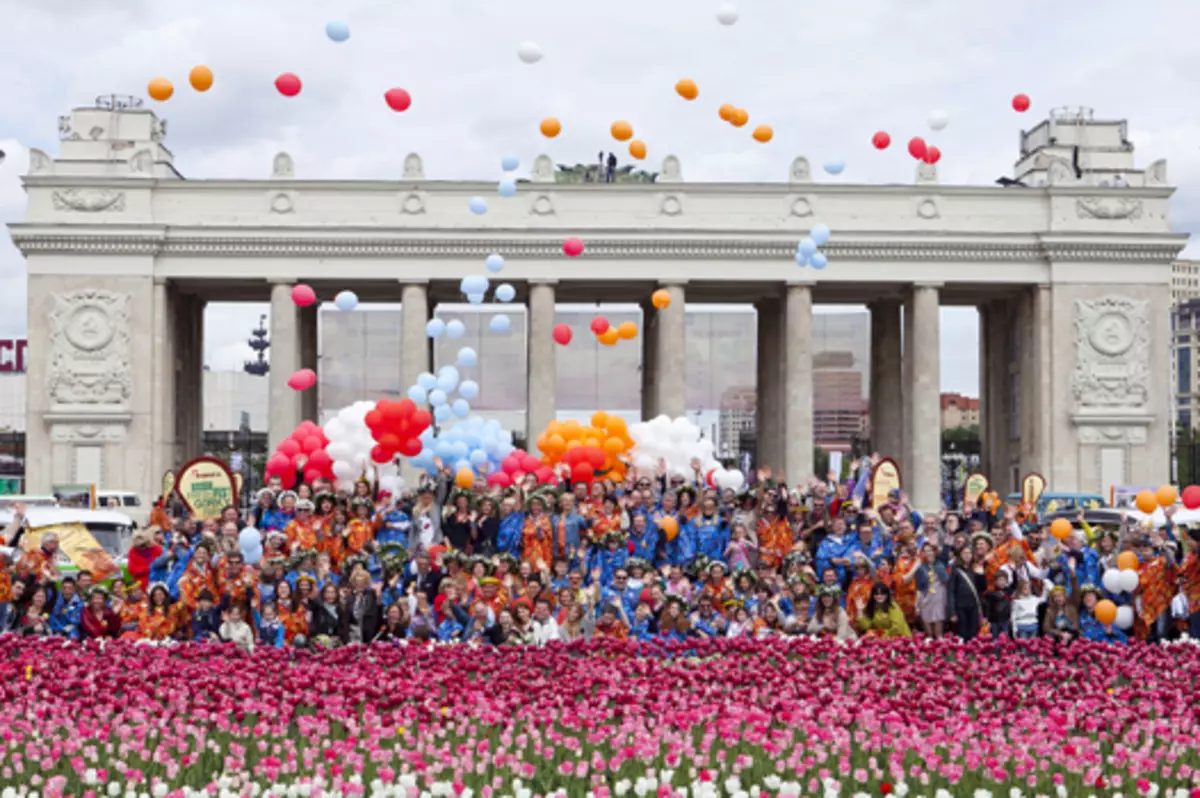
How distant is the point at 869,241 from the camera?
5941 cm

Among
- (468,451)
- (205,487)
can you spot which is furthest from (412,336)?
(205,487)

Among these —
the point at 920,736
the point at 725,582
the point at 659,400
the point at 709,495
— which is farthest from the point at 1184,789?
the point at 659,400

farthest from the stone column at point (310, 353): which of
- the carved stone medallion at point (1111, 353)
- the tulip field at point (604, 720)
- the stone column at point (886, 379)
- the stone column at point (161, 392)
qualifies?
the tulip field at point (604, 720)

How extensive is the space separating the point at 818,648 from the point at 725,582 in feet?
10.9

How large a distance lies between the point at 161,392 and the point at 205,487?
32.1 metres

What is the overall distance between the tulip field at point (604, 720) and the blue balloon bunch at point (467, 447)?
13152 mm

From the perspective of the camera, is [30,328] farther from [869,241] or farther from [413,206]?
[869,241]

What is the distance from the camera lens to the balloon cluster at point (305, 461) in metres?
29.3

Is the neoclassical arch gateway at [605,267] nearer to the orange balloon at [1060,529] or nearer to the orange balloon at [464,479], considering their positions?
the orange balloon at [464,479]

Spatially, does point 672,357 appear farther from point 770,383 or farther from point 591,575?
point 591,575

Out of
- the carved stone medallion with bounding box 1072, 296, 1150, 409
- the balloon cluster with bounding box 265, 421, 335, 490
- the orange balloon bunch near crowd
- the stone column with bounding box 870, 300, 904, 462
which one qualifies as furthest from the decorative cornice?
the balloon cluster with bounding box 265, 421, 335, 490

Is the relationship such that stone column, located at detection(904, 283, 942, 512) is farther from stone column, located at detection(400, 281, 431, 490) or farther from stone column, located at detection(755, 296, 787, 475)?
stone column, located at detection(400, 281, 431, 490)

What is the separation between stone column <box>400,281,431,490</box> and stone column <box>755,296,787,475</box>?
13807 mm

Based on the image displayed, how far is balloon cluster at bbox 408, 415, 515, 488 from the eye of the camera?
28.5 meters
